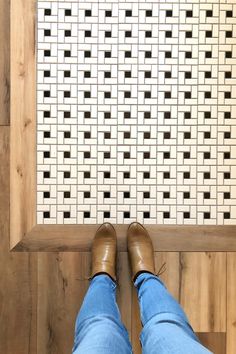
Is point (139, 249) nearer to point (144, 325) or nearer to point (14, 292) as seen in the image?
point (144, 325)

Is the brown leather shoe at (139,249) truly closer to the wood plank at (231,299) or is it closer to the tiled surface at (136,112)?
the tiled surface at (136,112)

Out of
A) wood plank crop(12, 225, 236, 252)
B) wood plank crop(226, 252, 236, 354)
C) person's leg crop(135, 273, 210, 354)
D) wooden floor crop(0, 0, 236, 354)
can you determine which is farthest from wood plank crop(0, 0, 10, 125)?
wood plank crop(226, 252, 236, 354)

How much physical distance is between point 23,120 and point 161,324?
1.92ft

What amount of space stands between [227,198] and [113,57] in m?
0.46

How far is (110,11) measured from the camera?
1.02 meters

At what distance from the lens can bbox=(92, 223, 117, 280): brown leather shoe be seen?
997 millimetres

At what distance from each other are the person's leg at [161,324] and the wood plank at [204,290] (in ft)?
0.41

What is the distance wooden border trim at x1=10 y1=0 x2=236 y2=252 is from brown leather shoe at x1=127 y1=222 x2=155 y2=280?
0.09ft

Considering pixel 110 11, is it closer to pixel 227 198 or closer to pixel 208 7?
pixel 208 7

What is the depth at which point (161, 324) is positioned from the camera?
2.50 ft

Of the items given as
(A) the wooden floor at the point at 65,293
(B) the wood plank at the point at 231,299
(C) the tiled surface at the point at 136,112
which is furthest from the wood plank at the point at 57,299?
(B) the wood plank at the point at 231,299

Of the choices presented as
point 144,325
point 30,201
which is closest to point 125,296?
point 144,325

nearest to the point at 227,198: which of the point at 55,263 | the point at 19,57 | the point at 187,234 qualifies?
the point at 187,234

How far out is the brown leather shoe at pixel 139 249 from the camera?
3.27 ft
